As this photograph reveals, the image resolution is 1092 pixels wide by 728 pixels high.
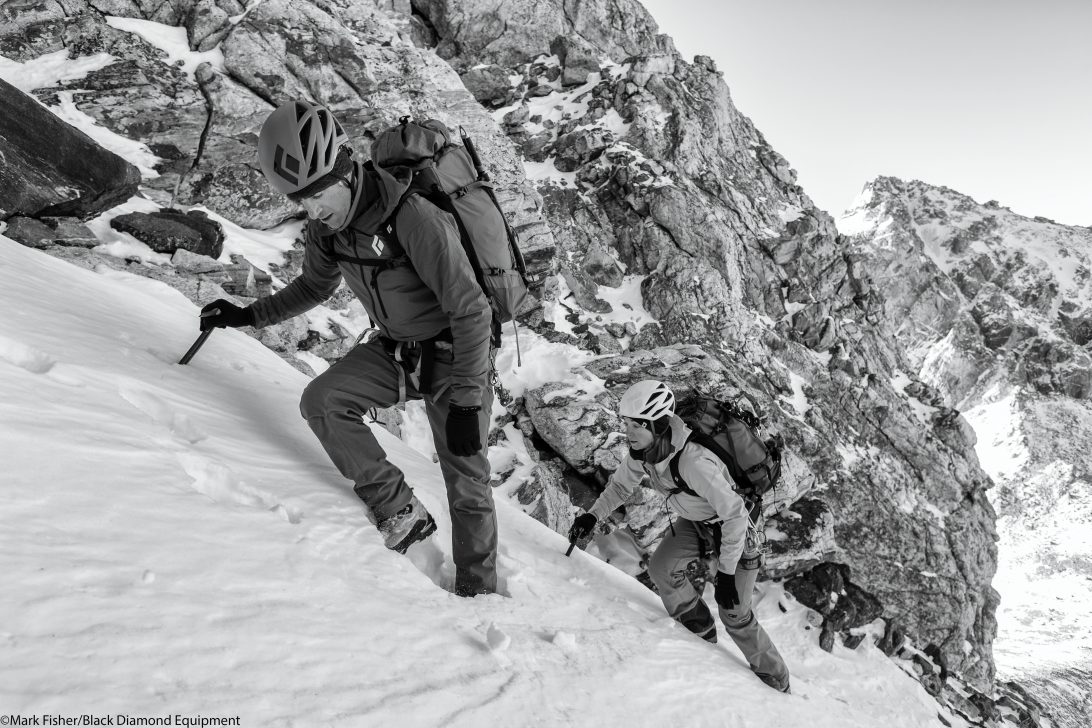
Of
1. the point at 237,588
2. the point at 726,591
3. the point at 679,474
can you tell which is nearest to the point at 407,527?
the point at 237,588

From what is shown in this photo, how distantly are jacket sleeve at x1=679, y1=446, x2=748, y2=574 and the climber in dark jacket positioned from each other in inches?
82.2

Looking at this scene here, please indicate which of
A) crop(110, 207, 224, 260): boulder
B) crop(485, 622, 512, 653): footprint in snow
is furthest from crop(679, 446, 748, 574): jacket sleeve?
crop(110, 207, 224, 260): boulder

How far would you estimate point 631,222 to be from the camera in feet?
87.0

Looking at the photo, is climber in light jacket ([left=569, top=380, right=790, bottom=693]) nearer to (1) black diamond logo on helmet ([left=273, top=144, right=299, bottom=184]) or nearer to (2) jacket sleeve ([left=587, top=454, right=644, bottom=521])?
(2) jacket sleeve ([left=587, top=454, right=644, bottom=521])

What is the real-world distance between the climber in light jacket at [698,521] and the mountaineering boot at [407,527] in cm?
198

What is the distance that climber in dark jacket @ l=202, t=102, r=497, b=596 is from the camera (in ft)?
10.8

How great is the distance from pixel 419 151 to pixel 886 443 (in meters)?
27.4

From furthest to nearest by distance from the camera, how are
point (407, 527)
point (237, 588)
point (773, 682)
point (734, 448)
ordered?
point (734, 448)
point (773, 682)
point (407, 527)
point (237, 588)

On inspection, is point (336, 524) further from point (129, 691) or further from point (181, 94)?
point (181, 94)

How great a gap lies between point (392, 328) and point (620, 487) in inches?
122

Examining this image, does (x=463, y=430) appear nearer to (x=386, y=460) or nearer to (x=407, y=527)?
(x=386, y=460)

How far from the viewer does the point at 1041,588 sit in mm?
87688

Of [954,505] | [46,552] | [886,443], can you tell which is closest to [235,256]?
[46,552]

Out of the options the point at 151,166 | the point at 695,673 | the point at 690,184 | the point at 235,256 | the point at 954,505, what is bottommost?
the point at 695,673
